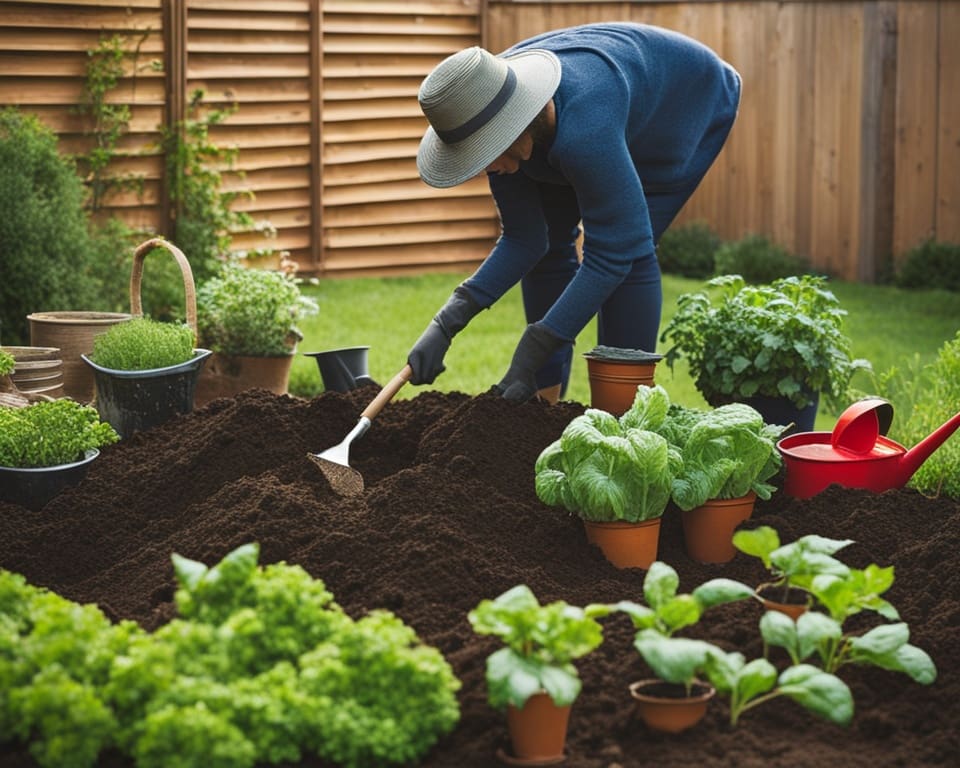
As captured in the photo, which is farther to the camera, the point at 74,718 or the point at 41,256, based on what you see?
the point at 41,256

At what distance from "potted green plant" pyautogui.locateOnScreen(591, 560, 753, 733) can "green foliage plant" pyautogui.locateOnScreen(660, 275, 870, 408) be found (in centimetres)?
205

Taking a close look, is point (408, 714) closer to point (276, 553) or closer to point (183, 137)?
point (276, 553)

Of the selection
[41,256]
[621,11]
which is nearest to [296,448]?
[41,256]

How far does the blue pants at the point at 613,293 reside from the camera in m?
4.25

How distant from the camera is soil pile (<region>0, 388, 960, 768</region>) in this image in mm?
2219

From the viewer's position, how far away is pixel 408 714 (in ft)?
6.70

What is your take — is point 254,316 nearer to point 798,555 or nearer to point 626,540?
point 626,540

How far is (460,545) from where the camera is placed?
2.87m

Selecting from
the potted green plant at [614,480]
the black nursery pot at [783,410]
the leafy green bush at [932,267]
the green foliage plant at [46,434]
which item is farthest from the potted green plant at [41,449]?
the leafy green bush at [932,267]

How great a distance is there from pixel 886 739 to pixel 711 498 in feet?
3.26

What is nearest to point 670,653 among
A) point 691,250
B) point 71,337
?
point 71,337

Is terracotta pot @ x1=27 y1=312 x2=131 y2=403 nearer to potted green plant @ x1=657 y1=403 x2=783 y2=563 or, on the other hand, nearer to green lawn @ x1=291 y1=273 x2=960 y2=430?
green lawn @ x1=291 y1=273 x2=960 y2=430

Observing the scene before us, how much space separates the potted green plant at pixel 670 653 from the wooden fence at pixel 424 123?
5890 millimetres

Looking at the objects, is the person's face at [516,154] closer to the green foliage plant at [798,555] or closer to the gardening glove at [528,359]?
the gardening glove at [528,359]
